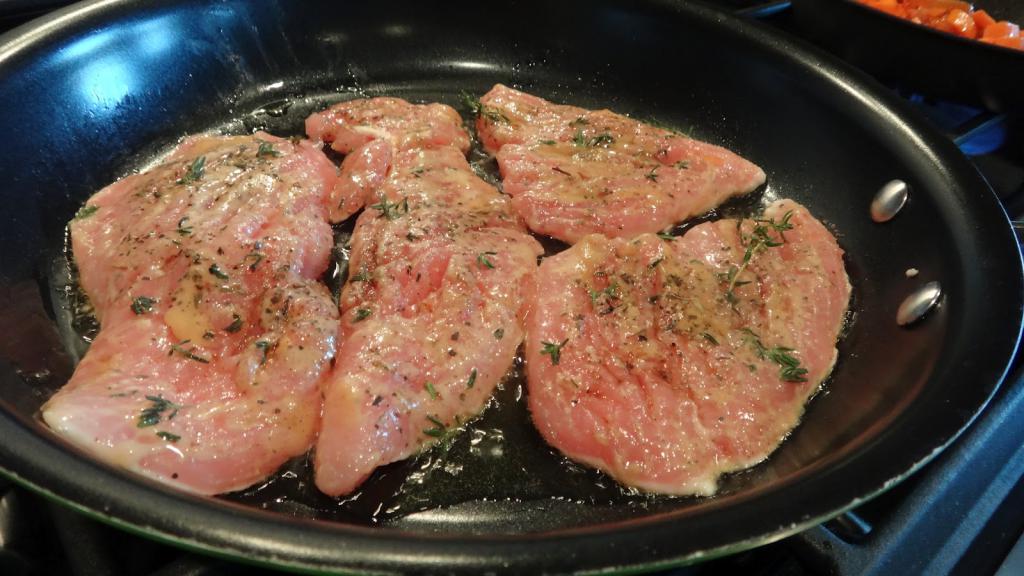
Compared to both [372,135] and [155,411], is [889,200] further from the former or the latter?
[155,411]

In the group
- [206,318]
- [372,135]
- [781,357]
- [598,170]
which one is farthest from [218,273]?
[781,357]

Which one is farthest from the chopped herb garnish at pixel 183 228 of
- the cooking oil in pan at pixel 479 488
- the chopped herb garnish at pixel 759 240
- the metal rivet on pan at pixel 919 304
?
the metal rivet on pan at pixel 919 304

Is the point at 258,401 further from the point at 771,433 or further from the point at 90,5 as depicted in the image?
the point at 90,5

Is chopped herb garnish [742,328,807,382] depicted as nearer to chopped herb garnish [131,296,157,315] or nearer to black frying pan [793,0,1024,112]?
black frying pan [793,0,1024,112]

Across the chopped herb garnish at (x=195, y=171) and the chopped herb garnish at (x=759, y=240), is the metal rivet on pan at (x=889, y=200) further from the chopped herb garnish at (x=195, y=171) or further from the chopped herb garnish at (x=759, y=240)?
the chopped herb garnish at (x=195, y=171)

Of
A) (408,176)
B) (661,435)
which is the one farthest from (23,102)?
(661,435)

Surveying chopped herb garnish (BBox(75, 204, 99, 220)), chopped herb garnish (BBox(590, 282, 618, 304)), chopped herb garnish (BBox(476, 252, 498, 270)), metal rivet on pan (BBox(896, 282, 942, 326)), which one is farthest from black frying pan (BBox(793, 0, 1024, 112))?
chopped herb garnish (BBox(75, 204, 99, 220))
